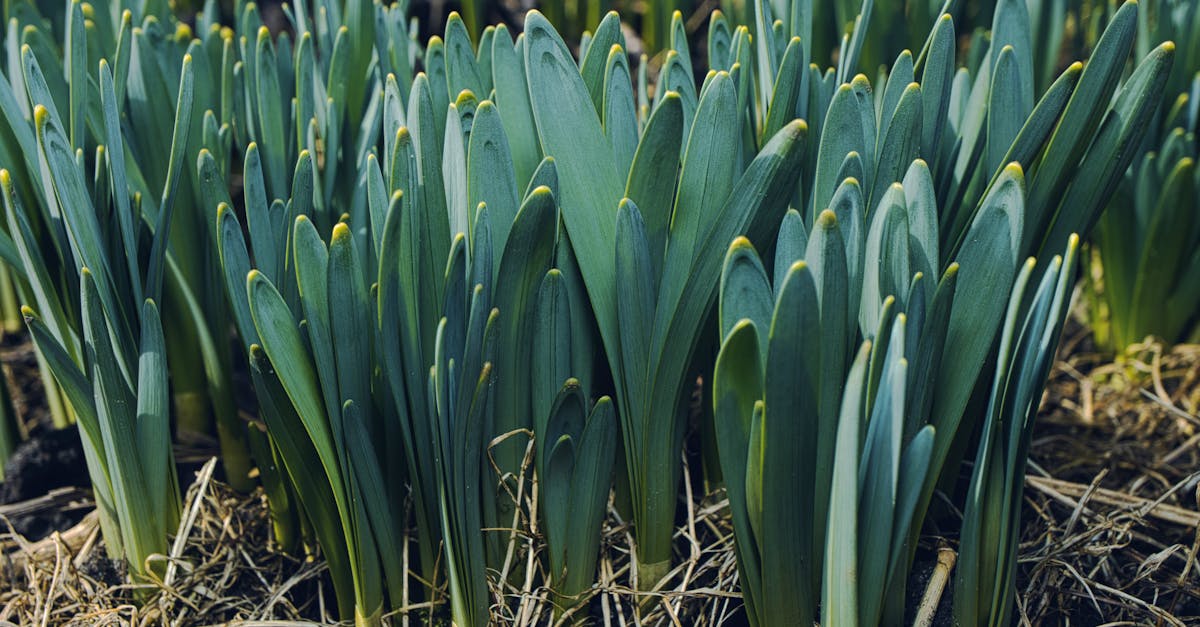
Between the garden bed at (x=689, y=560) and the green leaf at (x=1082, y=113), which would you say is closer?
the green leaf at (x=1082, y=113)

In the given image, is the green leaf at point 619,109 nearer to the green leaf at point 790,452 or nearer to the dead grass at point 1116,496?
the green leaf at point 790,452

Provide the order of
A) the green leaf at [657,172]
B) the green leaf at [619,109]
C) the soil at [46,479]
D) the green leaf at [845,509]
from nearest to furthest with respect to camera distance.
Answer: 1. the green leaf at [845,509]
2. the green leaf at [657,172]
3. the green leaf at [619,109]
4. the soil at [46,479]

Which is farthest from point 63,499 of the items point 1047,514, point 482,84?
point 1047,514

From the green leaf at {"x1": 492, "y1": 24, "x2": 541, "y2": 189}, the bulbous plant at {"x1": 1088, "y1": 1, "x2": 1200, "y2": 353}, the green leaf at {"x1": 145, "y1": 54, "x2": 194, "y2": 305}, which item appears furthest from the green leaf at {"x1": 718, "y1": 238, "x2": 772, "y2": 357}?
the bulbous plant at {"x1": 1088, "y1": 1, "x2": 1200, "y2": 353}

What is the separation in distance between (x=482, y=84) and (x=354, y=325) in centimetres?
31

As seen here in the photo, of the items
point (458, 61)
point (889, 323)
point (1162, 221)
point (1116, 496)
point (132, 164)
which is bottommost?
point (1116, 496)

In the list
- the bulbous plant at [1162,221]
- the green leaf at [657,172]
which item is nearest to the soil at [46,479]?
the green leaf at [657,172]

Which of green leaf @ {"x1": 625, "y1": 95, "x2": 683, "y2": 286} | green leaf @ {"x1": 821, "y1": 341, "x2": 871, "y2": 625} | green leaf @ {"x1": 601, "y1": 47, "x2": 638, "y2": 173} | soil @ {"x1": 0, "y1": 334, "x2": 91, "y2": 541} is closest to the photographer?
green leaf @ {"x1": 821, "y1": 341, "x2": 871, "y2": 625}

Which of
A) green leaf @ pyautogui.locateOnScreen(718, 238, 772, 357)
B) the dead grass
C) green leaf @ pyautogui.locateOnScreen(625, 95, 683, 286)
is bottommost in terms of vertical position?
the dead grass

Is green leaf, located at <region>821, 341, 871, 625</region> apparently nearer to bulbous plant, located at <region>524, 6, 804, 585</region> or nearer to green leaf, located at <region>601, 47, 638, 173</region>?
bulbous plant, located at <region>524, 6, 804, 585</region>

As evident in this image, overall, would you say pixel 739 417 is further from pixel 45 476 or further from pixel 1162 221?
pixel 45 476

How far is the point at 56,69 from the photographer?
1230mm

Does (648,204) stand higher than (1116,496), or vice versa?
(648,204)

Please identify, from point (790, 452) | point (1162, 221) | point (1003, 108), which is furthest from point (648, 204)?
point (1162, 221)
